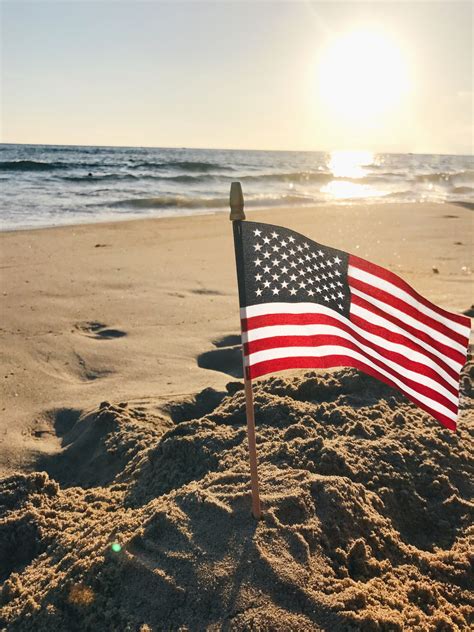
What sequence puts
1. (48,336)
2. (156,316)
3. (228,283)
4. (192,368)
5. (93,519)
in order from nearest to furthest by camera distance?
(93,519) → (192,368) → (48,336) → (156,316) → (228,283)

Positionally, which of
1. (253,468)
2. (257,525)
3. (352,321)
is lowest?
(257,525)

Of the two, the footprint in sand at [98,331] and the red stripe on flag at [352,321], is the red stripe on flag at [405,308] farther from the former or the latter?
the footprint in sand at [98,331]

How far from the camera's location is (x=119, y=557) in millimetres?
2449

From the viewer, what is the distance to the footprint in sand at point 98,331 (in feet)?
20.8

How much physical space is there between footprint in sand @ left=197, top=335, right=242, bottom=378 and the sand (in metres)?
0.02

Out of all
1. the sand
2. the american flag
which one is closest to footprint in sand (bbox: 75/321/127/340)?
the sand

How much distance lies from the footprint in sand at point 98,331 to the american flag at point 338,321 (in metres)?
3.91

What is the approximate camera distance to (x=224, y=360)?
19.1 ft

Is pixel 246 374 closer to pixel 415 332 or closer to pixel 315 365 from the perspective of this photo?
pixel 315 365

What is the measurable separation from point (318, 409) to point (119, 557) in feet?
6.14

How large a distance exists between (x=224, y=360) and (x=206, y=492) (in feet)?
10.1

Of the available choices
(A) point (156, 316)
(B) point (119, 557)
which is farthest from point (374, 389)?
(A) point (156, 316)

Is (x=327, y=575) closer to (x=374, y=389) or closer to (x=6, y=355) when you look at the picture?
(x=374, y=389)

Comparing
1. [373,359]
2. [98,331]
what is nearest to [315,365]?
[373,359]
